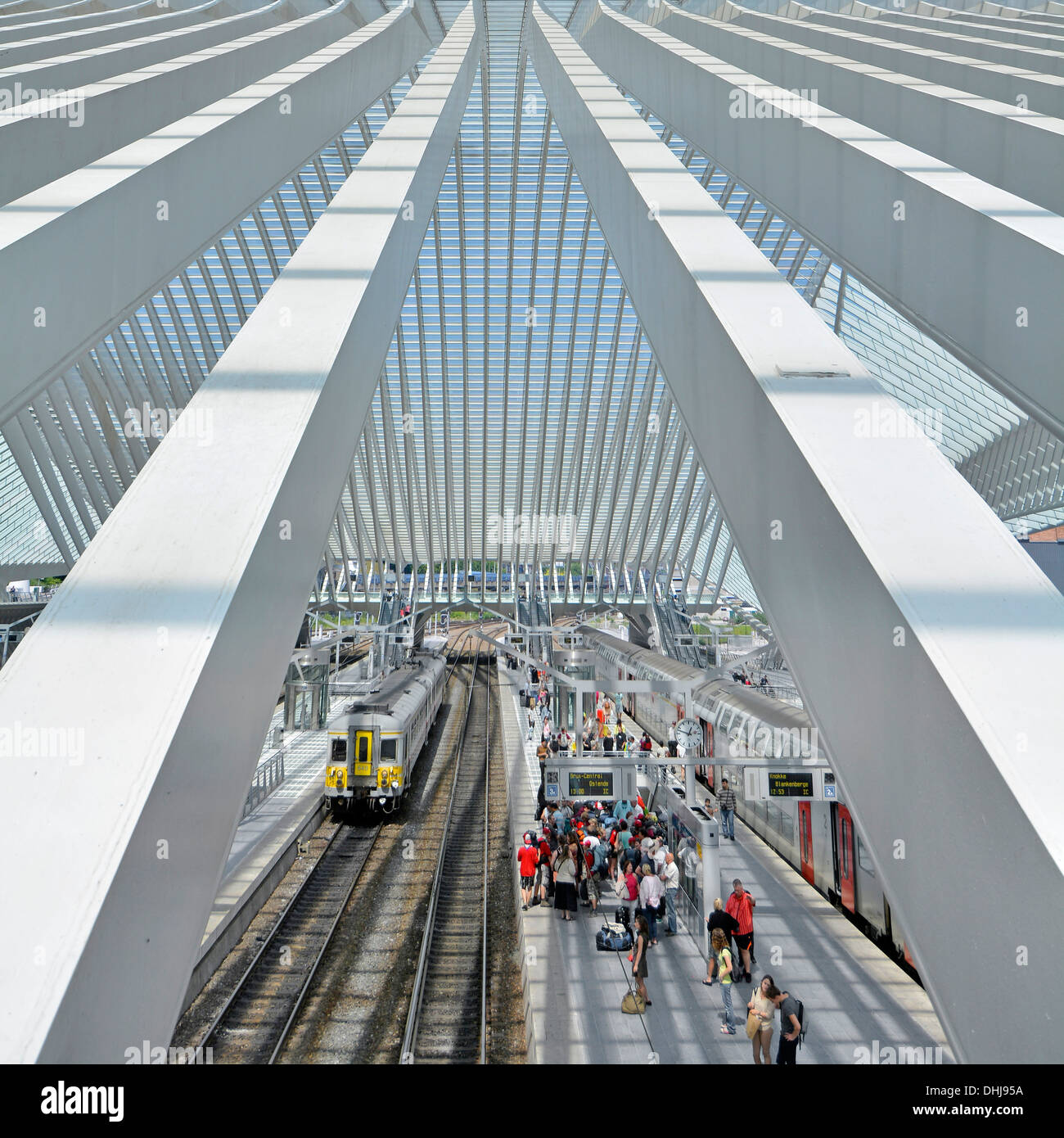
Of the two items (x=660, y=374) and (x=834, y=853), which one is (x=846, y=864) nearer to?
(x=834, y=853)

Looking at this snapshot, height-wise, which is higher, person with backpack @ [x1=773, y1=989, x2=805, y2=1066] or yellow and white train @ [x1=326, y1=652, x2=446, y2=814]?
person with backpack @ [x1=773, y1=989, x2=805, y2=1066]

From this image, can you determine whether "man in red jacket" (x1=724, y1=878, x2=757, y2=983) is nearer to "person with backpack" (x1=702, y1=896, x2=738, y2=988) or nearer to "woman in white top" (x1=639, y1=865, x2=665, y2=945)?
"person with backpack" (x1=702, y1=896, x2=738, y2=988)

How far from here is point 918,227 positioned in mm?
6168

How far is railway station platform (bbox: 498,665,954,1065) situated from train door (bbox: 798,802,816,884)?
29 centimetres

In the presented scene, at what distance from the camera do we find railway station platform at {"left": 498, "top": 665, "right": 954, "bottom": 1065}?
330 inches

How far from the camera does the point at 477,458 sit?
3816 cm

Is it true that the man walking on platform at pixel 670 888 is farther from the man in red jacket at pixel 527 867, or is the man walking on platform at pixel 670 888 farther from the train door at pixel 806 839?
the train door at pixel 806 839

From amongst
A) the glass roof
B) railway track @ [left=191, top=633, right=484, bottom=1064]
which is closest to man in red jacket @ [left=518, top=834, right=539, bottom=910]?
railway track @ [left=191, top=633, right=484, bottom=1064]

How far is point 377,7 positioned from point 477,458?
18.6 m

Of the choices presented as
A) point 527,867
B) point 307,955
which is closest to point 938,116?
point 527,867

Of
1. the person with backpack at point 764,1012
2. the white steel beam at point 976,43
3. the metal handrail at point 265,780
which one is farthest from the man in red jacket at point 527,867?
the white steel beam at point 976,43

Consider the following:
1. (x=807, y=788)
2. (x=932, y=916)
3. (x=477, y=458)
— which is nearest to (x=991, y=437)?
(x=477, y=458)

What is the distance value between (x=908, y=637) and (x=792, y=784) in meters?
9.99

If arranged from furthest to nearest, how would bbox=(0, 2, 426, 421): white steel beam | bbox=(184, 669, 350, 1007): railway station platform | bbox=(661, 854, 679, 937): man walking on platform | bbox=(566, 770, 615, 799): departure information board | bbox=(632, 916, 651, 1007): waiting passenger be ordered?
bbox=(566, 770, 615, 799): departure information board, bbox=(184, 669, 350, 1007): railway station platform, bbox=(661, 854, 679, 937): man walking on platform, bbox=(632, 916, 651, 1007): waiting passenger, bbox=(0, 2, 426, 421): white steel beam
